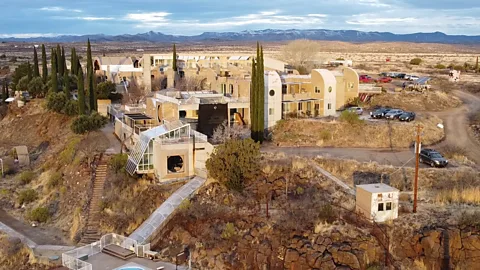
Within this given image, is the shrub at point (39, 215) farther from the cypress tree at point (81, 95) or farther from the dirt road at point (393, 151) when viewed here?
the cypress tree at point (81, 95)

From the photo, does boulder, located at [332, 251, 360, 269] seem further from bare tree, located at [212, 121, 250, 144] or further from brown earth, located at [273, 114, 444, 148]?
brown earth, located at [273, 114, 444, 148]

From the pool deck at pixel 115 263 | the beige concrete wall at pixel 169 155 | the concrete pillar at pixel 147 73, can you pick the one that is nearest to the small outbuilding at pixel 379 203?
the pool deck at pixel 115 263

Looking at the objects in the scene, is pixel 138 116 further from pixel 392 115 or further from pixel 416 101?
pixel 416 101

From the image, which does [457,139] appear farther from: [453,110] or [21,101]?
[21,101]

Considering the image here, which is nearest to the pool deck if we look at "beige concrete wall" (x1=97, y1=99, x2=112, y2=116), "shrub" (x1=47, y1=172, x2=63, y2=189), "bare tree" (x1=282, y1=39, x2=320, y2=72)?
"shrub" (x1=47, y1=172, x2=63, y2=189)

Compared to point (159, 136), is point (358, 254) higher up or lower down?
lower down

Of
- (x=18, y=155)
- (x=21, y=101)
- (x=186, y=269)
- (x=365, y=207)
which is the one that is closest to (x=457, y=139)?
(x=365, y=207)

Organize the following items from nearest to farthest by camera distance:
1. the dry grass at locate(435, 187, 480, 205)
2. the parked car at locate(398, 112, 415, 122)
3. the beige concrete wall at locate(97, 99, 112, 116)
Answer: the dry grass at locate(435, 187, 480, 205)
the parked car at locate(398, 112, 415, 122)
the beige concrete wall at locate(97, 99, 112, 116)

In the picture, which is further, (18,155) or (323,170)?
(18,155)
